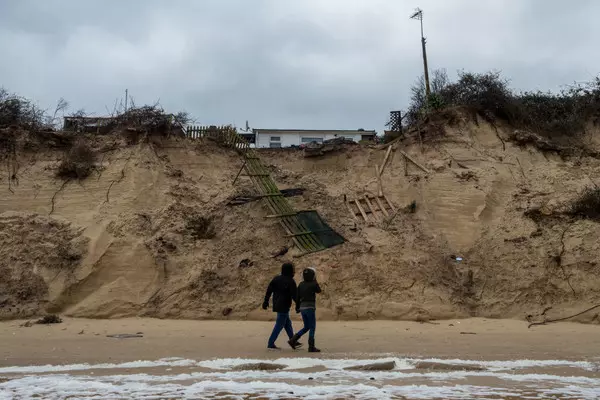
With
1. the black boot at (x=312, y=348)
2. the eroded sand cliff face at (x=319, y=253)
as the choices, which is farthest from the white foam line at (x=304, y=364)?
the eroded sand cliff face at (x=319, y=253)

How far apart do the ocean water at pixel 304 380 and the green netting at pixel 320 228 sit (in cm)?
593

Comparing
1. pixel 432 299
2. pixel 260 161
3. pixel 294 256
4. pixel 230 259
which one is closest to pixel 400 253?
pixel 432 299

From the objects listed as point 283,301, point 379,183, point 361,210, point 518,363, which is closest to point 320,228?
point 361,210

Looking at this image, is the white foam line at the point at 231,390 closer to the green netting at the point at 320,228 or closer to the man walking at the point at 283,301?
the man walking at the point at 283,301

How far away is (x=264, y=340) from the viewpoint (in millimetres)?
10102

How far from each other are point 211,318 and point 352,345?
412 centimetres

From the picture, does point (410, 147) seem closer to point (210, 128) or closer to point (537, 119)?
point (537, 119)

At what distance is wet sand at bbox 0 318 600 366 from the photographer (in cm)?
861

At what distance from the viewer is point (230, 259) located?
1355 centimetres

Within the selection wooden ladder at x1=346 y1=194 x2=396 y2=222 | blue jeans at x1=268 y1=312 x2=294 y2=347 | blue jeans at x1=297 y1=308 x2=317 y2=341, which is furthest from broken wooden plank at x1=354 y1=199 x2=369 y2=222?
blue jeans at x1=268 y1=312 x2=294 y2=347

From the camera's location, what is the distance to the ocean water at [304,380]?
20.1 feet

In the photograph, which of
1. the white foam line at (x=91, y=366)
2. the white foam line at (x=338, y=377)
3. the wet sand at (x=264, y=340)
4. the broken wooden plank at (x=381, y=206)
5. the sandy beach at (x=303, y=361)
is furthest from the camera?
the broken wooden plank at (x=381, y=206)

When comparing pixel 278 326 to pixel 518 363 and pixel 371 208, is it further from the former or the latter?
pixel 371 208

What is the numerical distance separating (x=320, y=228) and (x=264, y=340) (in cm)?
483
